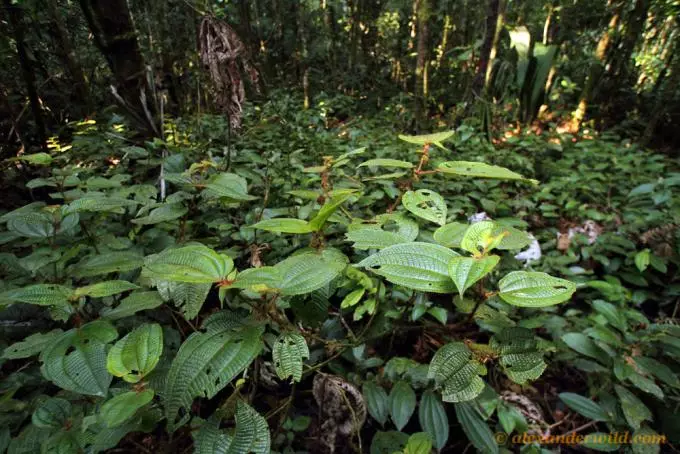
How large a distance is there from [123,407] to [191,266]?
0.24 meters

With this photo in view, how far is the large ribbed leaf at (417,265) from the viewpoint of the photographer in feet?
1.88

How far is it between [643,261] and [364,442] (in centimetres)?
175

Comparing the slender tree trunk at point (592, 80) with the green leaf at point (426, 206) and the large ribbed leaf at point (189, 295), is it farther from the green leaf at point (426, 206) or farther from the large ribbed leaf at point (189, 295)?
the large ribbed leaf at point (189, 295)

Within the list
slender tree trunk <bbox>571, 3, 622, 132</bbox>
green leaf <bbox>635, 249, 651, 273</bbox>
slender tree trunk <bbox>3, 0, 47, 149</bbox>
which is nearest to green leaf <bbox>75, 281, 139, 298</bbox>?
slender tree trunk <bbox>3, 0, 47, 149</bbox>

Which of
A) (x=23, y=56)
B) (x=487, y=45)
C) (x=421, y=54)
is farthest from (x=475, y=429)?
(x=421, y=54)

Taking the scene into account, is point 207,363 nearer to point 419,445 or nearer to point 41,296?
point 41,296

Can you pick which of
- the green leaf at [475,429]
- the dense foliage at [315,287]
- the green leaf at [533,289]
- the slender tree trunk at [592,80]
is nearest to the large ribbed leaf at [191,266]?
the dense foliage at [315,287]

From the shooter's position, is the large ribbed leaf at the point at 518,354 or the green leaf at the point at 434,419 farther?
the green leaf at the point at 434,419

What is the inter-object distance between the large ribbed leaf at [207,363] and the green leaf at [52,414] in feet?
1.43

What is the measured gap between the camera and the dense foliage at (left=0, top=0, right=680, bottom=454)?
23.8 inches

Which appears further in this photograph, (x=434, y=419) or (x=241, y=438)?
(x=434, y=419)

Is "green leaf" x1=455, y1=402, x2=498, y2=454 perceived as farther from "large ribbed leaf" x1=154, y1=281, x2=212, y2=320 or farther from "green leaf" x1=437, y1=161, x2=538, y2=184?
"large ribbed leaf" x1=154, y1=281, x2=212, y2=320

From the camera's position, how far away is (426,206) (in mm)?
812

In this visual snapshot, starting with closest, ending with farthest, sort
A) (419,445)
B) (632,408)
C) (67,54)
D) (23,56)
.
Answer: (419,445)
(632,408)
(23,56)
(67,54)
